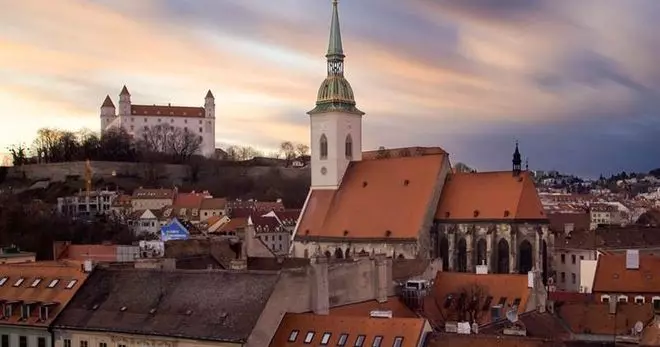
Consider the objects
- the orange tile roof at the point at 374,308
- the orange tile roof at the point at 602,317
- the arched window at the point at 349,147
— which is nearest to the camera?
the orange tile roof at the point at 374,308

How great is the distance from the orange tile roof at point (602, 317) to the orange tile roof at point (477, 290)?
14.1ft

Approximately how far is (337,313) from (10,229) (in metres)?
87.6

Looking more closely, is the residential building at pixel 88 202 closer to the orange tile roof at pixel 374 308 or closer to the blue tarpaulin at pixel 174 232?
the blue tarpaulin at pixel 174 232

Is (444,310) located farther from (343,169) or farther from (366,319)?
(343,169)

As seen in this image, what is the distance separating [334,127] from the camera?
290ft

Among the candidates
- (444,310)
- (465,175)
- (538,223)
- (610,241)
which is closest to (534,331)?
(444,310)

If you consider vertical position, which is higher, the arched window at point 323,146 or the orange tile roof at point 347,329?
the arched window at point 323,146

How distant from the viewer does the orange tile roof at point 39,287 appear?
4544 cm

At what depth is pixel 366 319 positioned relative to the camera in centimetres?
3922

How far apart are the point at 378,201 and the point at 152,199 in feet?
319

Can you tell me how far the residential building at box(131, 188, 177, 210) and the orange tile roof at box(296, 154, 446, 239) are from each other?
8662 cm

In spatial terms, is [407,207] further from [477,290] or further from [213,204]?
[213,204]

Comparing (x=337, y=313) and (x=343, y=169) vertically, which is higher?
(x=343, y=169)

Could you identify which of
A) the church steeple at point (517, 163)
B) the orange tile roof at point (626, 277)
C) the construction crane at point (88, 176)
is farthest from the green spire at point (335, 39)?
the construction crane at point (88, 176)
